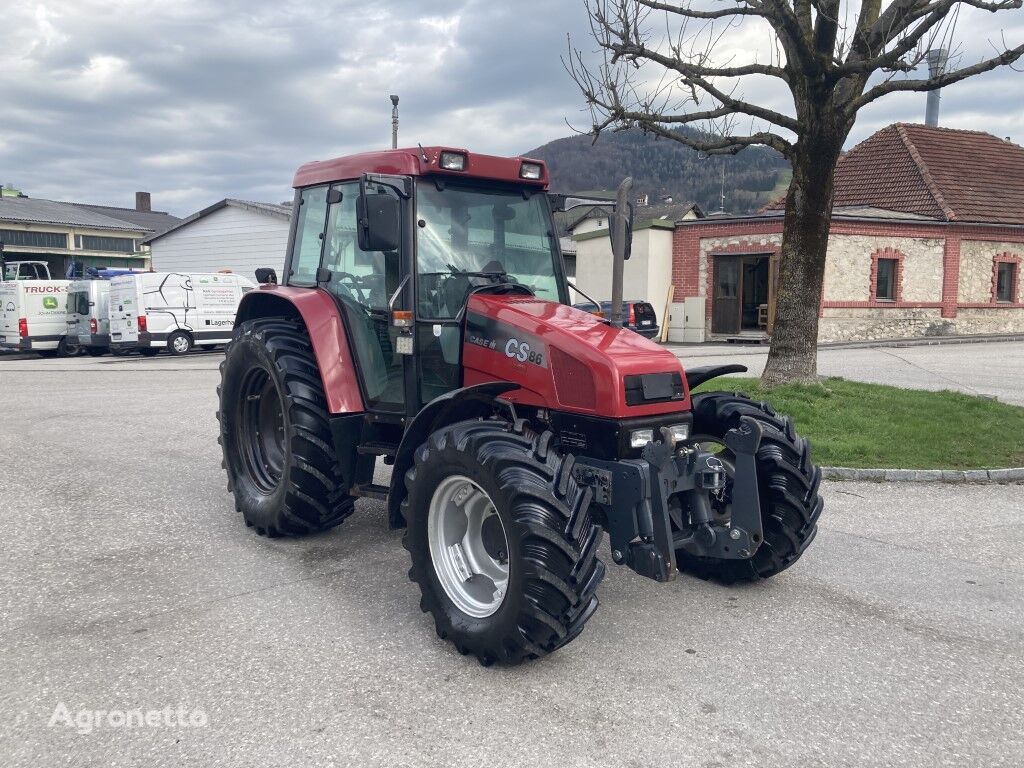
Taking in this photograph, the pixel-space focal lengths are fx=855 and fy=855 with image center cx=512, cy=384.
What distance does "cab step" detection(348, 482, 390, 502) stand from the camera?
523 centimetres

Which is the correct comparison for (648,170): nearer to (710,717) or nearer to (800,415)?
(800,415)

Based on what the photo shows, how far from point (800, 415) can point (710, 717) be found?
736 centimetres

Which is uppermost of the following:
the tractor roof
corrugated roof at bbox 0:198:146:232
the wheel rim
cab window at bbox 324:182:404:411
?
corrugated roof at bbox 0:198:146:232

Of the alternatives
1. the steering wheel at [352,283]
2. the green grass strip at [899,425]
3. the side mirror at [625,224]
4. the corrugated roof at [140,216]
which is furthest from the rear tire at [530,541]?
the corrugated roof at [140,216]

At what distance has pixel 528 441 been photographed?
3.93 m

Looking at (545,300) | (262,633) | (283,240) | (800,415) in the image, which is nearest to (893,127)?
(283,240)

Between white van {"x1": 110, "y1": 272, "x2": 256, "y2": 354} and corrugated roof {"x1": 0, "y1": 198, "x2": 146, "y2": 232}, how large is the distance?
27.4m

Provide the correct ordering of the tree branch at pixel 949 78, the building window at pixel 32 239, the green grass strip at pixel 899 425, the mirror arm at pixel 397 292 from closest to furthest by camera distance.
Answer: the mirror arm at pixel 397 292 < the green grass strip at pixel 899 425 < the tree branch at pixel 949 78 < the building window at pixel 32 239

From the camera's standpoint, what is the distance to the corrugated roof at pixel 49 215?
46.7m

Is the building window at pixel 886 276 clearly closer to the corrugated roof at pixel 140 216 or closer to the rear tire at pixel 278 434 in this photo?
the rear tire at pixel 278 434

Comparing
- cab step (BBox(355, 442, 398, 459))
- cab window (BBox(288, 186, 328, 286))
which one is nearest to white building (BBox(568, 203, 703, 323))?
cab window (BBox(288, 186, 328, 286))

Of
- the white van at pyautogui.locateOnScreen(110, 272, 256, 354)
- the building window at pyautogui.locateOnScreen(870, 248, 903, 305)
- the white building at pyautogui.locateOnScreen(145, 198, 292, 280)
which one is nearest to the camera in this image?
the white van at pyautogui.locateOnScreen(110, 272, 256, 354)

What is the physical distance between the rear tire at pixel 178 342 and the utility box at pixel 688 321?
1504 centimetres

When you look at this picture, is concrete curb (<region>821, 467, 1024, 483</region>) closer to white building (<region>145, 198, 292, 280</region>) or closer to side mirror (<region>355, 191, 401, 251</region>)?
side mirror (<region>355, 191, 401, 251</region>)
